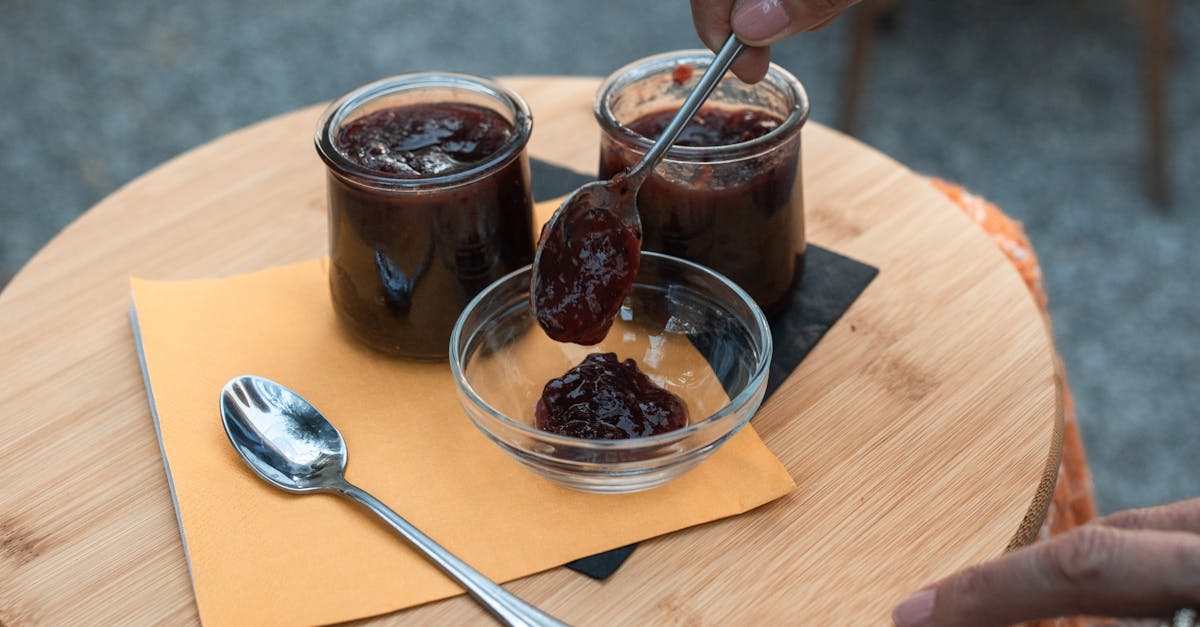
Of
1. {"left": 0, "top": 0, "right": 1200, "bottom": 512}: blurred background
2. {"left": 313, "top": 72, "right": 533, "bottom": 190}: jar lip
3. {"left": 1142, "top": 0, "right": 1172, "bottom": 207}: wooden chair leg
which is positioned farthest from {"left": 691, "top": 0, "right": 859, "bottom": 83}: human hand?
{"left": 1142, "top": 0, "right": 1172, "bottom": 207}: wooden chair leg

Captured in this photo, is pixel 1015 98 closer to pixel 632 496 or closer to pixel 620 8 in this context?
pixel 620 8

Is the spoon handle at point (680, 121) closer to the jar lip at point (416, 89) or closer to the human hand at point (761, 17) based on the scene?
the human hand at point (761, 17)

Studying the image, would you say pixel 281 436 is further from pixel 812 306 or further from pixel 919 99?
pixel 919 99

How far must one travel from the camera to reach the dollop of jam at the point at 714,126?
1369 mm

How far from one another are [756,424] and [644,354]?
19 centimetres

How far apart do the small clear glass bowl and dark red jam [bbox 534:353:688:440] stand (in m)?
0.05

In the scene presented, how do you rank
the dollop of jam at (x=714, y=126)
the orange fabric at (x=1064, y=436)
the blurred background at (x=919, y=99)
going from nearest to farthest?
the dollop of jam at (x=714, y=126) < the orange fabric at (x=1064, y=436) < the blurred background at (x=919, y=99)

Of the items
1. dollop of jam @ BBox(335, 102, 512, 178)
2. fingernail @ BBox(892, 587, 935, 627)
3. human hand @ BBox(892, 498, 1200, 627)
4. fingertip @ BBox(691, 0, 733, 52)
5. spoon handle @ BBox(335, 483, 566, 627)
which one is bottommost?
spoon handle @ BBox(335, 483, 566, 627)

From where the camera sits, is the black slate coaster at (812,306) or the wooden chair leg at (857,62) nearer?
the black slate coaster at (812,306)

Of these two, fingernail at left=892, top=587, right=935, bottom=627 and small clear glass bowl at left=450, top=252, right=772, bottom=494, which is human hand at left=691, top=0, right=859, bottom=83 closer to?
small clear glass bowl at left=450, top=252, right=772, bottom=494

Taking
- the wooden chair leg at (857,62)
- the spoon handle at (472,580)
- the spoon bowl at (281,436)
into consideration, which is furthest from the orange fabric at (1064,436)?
the wooden chair leg at (857,62)

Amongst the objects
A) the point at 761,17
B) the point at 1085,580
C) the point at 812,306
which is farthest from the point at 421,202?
the point at 1085,580

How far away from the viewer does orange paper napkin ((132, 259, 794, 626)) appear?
3.54ft

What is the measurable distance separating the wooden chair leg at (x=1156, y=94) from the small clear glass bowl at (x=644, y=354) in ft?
7.55
